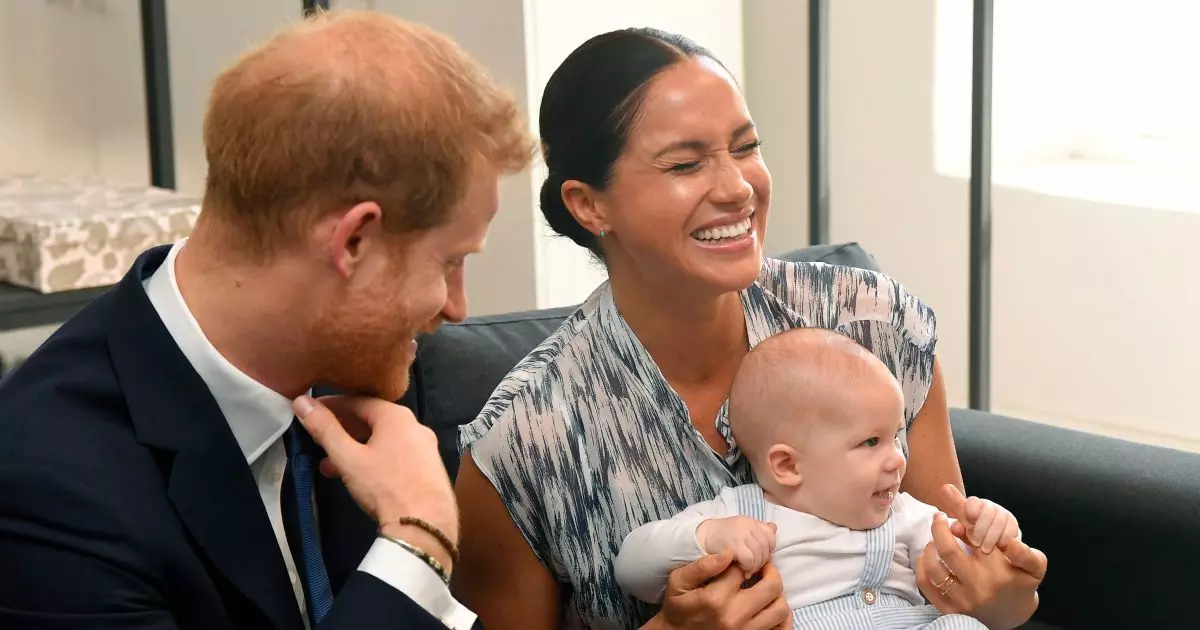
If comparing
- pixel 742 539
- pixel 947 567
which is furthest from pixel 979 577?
pixel 742 539

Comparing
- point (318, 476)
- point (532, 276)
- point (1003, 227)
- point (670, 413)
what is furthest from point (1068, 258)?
point (318, 476)

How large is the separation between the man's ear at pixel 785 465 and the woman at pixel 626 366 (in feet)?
0.31

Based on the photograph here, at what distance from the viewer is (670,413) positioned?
171 cm

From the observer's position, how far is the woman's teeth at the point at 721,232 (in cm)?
166

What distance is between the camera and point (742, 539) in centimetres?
152

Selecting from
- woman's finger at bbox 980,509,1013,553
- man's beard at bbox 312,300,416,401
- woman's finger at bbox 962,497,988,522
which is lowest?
woman's finger at bbox 980,509,1013,553

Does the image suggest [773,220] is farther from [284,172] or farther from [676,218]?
[284,172]

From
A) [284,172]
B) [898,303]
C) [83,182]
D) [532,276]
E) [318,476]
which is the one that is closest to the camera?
[284,172]

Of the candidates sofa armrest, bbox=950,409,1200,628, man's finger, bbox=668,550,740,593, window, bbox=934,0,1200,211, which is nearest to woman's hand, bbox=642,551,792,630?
man's finger, bbox=668,550,740,593

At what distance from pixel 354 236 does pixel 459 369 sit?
29.5 inches

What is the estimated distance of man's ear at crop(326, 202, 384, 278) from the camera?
1212mm

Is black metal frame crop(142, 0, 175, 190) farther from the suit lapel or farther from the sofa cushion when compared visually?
the suit lapel

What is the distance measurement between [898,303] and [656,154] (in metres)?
0.43

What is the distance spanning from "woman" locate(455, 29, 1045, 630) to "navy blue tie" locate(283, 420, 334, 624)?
1.15ft
